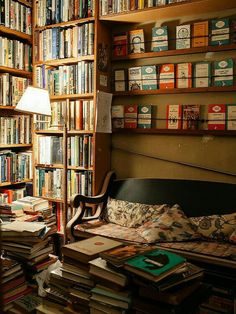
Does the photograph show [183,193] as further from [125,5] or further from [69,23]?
[69,23]

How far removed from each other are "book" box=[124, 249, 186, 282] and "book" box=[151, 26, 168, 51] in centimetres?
186

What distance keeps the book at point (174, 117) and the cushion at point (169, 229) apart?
72cm

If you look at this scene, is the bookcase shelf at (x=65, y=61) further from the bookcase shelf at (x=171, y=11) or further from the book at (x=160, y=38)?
the book at (x=160, y=38)

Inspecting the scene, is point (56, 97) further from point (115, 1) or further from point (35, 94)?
point (115, 1)

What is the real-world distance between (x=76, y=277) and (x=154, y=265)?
430mm

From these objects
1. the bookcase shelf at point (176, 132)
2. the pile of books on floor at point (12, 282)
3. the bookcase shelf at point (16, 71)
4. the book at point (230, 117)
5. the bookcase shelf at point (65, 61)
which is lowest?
the pile of books on floor at point (12, 282)

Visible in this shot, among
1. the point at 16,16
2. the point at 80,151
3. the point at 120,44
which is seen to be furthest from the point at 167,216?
the point at 16,16

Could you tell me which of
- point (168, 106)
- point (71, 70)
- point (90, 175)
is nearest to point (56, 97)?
point (71, 70)

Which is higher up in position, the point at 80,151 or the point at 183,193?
the point at 80,151

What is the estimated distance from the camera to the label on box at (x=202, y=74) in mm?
2658

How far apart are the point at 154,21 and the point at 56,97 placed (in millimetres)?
1066

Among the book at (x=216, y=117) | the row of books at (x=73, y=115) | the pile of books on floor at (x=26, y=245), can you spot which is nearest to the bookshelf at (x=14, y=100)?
the row of books at (x=73, y=115)

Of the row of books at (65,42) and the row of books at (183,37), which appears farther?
the row of books at (65,42)

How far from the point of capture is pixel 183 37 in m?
2.74
